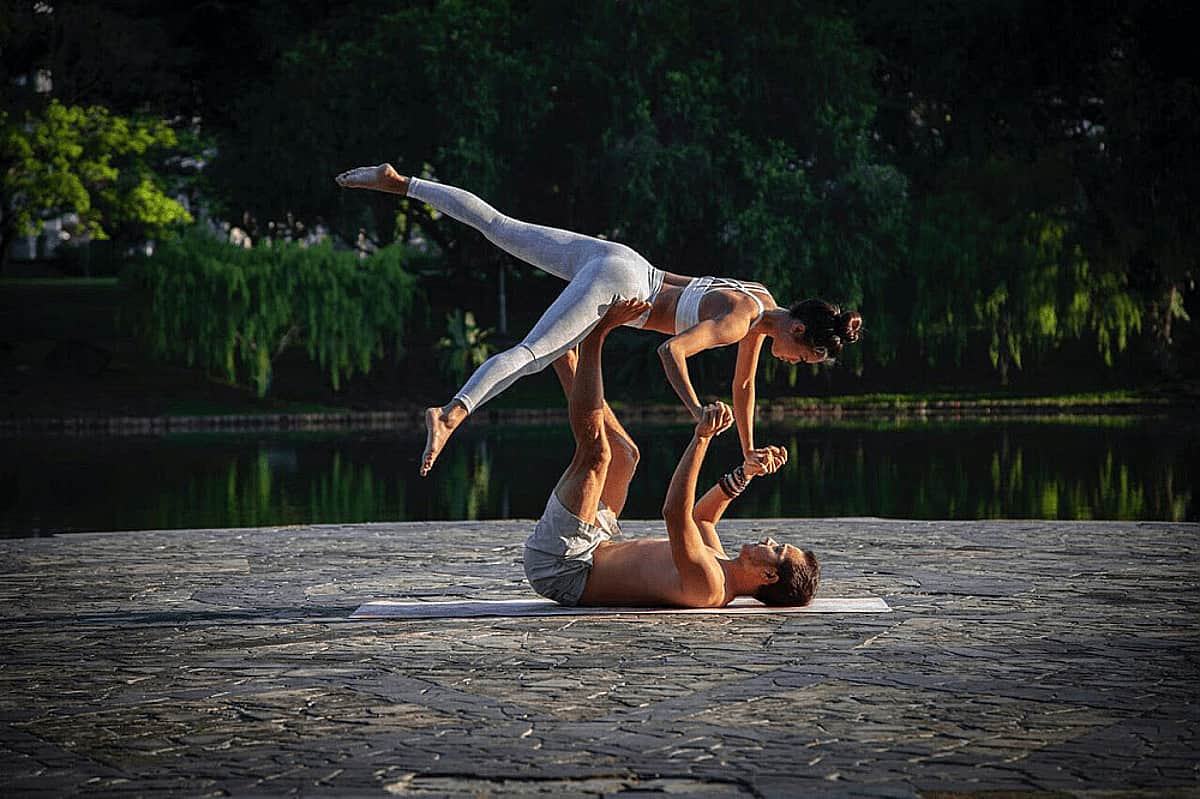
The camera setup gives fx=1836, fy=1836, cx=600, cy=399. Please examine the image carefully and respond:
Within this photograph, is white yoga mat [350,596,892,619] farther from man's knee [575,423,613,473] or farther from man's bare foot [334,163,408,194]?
man's bare foot [334,163,408,194]

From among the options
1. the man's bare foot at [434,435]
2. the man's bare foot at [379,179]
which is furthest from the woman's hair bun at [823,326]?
the man's bare foot at [379,179]

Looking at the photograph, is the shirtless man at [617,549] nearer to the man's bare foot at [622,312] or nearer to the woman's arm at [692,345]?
the man's bare foot at [622,312]

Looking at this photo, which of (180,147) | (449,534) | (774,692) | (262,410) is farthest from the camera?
(180,147)

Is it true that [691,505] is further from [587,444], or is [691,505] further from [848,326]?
[848,326]

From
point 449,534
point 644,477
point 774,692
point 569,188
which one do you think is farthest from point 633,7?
point 774,692

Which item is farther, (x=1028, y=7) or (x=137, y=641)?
(x=1028, y=7)

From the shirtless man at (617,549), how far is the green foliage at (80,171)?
1434 inches

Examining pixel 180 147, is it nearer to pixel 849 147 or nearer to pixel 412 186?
pixel 849 147

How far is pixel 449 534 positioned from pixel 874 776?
9523mm

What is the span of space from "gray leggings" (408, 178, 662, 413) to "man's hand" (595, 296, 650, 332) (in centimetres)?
7

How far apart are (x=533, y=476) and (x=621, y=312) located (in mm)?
14483

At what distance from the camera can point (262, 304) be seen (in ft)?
137

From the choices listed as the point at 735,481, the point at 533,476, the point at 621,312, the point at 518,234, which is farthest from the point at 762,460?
the point at 533,476

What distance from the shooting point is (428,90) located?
46.3 meters
